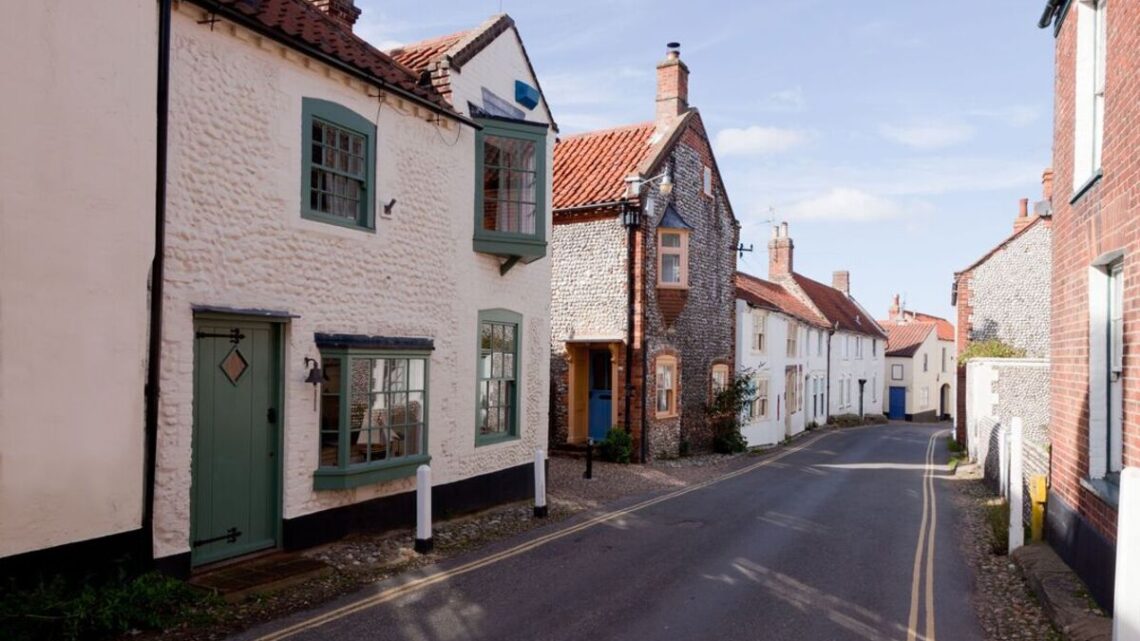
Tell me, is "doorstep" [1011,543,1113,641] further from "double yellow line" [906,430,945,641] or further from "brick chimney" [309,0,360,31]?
"brick chimney" [309,0,360,31]

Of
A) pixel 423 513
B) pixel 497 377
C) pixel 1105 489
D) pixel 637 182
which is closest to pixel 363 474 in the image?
pixel 423 513

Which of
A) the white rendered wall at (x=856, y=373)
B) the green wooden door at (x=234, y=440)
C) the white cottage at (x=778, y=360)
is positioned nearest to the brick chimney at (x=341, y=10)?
the green wooden door at (x=234, y=440)

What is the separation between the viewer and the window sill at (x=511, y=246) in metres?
12.6

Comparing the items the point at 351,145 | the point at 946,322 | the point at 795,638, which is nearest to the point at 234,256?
the point at 351,145

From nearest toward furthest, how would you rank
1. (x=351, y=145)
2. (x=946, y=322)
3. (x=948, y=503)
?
1. (x=351, y=145)
2. (x=948, y=503)
3. (x=946, y=322)

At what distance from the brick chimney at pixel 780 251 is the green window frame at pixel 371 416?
35.7 m

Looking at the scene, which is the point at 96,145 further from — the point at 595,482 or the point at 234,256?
the point at 595,482

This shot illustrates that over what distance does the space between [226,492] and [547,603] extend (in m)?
3.78

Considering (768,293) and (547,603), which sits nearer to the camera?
(547,603)

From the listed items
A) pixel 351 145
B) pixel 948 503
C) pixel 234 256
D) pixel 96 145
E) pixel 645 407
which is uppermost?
pixel 351 145

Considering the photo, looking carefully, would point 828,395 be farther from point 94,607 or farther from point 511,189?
point 94,607

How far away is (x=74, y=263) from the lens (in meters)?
6.69

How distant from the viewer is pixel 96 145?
6.93m

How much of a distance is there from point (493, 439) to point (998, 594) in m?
7.62
